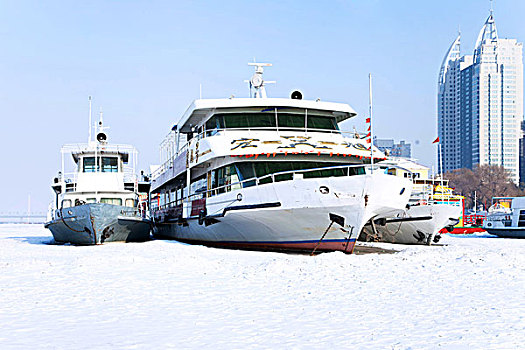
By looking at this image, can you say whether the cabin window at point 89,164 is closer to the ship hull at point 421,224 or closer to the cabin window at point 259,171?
the cabin window at point 259,171

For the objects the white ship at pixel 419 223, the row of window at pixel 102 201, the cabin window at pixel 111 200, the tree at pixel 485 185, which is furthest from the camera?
the tree at pixel 485 185

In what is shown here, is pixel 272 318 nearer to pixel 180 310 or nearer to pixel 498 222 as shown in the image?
pixel 180 310

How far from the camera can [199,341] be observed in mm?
A: 6363

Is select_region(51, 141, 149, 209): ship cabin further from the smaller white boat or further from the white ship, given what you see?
the smaller white boat

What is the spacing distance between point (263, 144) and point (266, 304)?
374 inches

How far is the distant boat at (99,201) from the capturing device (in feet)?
73.6

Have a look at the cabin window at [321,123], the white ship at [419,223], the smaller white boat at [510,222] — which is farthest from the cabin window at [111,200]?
the smaller white boat at [510,222]

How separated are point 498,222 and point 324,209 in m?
28.7

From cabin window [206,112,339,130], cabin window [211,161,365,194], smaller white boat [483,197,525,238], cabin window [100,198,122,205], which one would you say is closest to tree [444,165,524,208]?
smaller white boat [483,197,525,238]

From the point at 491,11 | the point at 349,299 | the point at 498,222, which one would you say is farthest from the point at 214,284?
the point at 491,11

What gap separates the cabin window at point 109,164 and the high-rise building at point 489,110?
5207 inches

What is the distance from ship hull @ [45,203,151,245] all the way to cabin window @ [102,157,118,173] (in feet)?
11.5

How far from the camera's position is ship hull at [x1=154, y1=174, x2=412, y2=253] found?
1478 cm

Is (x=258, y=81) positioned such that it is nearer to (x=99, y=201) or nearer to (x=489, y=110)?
(x=99, y=201)
